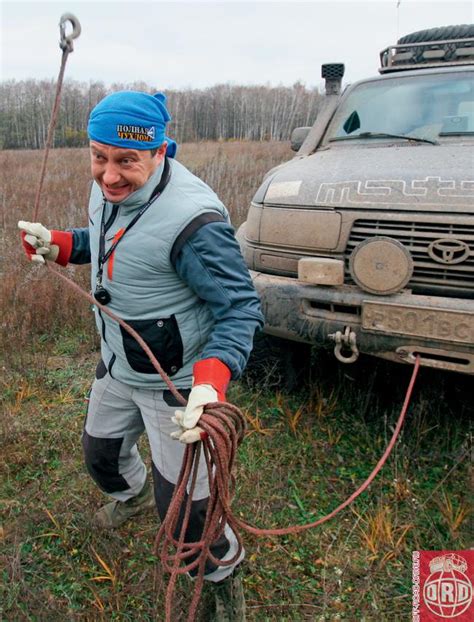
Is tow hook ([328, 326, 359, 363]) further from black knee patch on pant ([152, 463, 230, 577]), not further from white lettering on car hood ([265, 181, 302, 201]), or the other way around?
black knee patch on pant ([152, 463, 230, 577])

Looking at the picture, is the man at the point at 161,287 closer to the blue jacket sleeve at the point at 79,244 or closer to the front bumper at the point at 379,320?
the blue jacket sleeve at the point at 79,244

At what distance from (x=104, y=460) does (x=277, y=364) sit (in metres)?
1.60

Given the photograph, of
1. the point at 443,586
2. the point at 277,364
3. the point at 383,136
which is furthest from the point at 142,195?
the point at 383,136

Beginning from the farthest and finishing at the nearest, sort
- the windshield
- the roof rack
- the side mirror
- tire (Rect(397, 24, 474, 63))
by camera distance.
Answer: tire (Rect(397, 24, 474, 63))
the roof rack
the side mirror
the windshield

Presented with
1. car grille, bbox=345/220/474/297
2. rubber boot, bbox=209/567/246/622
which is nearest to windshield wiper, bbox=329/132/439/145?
car grille, bbox=345/220/474/297

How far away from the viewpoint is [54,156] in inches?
620

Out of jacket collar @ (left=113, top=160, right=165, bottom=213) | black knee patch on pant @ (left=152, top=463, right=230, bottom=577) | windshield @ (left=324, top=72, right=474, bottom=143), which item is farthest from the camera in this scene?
windshield @ (left=324, top=72, right=474, bottom=143)

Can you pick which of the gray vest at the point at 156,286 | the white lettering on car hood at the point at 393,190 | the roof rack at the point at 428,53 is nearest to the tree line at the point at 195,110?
the roof rack at the point at 428,53

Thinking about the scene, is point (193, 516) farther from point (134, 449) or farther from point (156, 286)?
point (156, 286)

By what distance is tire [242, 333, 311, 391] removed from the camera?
3.49 metres

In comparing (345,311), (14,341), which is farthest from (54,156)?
(345,311)

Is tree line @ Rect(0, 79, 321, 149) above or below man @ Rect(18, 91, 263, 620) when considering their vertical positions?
above

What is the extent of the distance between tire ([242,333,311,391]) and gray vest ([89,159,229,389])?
159cm

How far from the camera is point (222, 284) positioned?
68.1 inches
